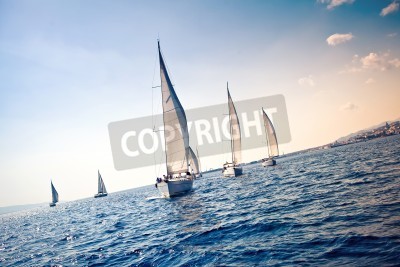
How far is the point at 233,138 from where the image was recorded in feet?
187

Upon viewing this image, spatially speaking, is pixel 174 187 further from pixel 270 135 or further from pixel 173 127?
pixel 270 135

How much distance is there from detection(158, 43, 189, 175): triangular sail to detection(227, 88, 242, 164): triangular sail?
24.0 meters

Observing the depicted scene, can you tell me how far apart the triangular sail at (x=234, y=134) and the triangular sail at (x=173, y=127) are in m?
24.0

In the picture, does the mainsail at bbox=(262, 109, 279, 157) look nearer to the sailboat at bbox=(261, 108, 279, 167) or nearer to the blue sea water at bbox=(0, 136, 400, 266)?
the sailboat at bbox=(261, 108, 279, 167)

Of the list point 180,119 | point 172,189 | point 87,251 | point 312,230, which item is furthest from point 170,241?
point 180,119

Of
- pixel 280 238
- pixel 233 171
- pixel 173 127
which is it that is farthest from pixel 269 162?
pixel 280 238

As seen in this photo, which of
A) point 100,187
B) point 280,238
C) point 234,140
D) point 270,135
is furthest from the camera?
point 100,187

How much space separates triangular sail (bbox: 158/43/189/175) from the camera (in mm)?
32906

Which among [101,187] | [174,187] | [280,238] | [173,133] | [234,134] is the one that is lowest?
[101,187]

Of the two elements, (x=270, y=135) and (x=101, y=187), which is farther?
(x=101, y=187)

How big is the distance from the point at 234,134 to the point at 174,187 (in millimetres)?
28985

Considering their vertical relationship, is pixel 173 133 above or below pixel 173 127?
below

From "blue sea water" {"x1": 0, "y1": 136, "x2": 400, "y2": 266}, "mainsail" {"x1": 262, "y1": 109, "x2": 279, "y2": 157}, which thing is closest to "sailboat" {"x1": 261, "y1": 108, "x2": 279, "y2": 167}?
"mainsail" {"x1": 262, "y1": 109, "x2": 279, "y2": 157}

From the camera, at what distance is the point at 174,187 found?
31266 millimetres
